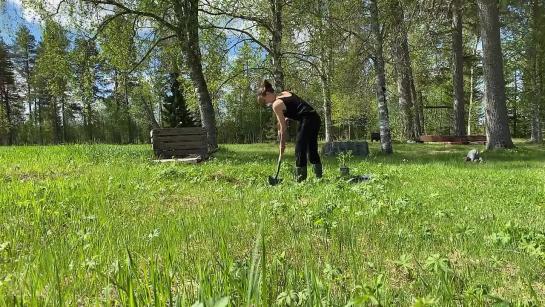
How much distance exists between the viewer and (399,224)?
4.10 m

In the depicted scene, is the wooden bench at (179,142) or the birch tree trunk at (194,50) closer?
the wooden bench at (179,142)

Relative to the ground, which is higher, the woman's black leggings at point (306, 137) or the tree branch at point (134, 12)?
the tree branch at point (134, 12)

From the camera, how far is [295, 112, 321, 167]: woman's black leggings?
7.76m

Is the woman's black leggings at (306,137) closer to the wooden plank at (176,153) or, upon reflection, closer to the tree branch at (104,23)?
the wooden plank at (176,153)

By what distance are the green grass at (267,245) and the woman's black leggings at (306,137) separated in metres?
0.98

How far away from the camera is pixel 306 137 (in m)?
7.85

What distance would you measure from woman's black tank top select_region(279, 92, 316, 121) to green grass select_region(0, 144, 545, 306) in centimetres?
148

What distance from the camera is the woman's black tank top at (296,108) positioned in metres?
7.75

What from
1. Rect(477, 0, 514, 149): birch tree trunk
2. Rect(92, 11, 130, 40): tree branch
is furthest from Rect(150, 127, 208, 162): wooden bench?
Rect(477, 0, 514, 149): birch tree trunk

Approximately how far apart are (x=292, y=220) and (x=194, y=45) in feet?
45.1

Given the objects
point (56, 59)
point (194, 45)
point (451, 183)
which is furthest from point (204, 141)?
point (451, 183)

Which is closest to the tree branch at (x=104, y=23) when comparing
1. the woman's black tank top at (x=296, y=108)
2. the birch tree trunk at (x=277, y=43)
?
the birch tree trunk at (x=277, y=43)

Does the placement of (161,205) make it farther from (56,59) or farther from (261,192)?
(56,59)

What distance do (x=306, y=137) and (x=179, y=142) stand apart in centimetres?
763
